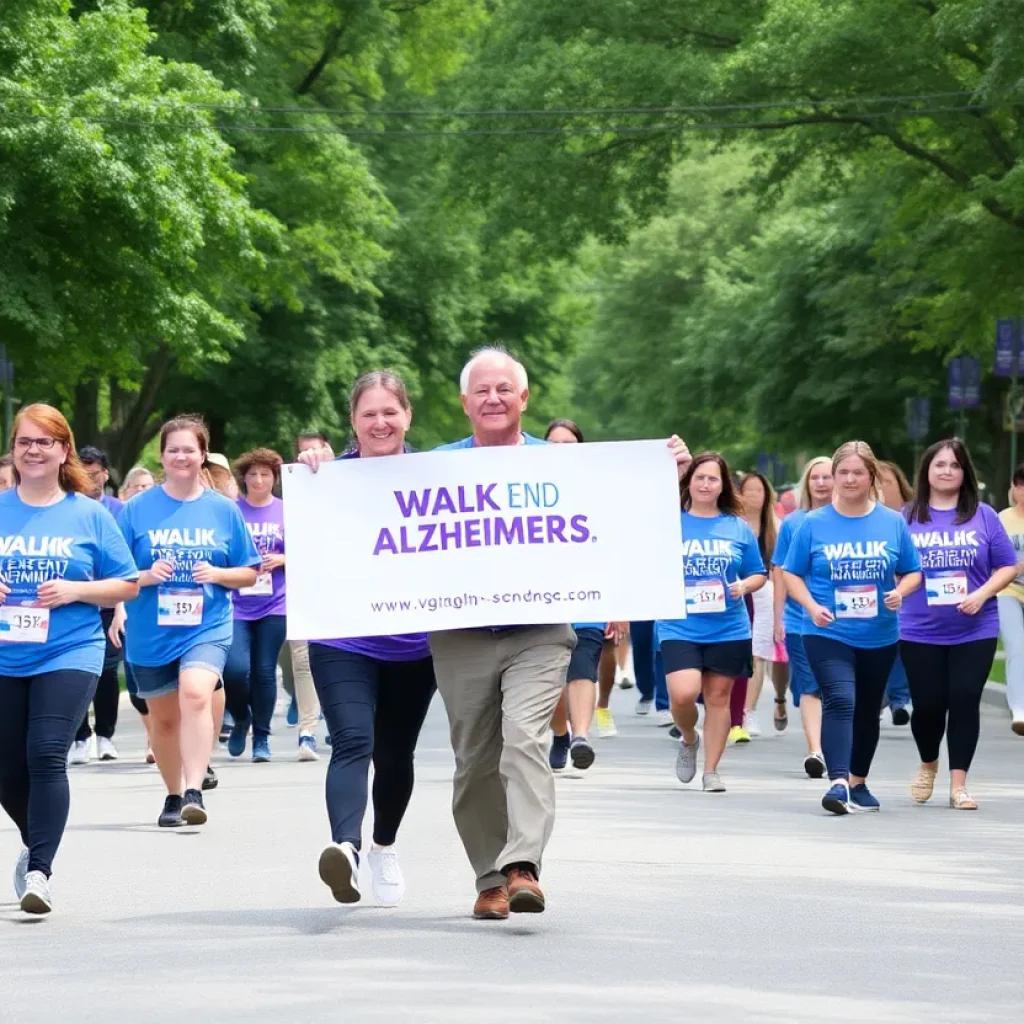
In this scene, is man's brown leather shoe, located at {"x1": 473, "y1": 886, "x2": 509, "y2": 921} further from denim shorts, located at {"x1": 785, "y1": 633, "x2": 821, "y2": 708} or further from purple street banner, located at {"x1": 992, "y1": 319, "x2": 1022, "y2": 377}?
purple street banner, located at {"x1": 992, "y1": 319, "x2": 1022, "y2": 377}

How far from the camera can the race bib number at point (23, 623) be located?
28.0 feet

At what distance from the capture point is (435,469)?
28.1 ft

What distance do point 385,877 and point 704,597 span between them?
493 cm

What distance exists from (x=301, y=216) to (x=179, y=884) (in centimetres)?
3049

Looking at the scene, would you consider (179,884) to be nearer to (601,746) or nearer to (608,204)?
(601,746)

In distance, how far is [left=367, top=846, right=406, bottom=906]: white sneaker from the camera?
340 inches

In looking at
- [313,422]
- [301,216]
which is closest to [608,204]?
[301,216]

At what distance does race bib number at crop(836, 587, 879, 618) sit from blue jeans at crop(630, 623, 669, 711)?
22.5 feet

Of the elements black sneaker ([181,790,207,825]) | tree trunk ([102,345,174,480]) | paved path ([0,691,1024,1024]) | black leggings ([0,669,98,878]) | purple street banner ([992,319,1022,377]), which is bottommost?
paved path ([0,691,1024,1024])

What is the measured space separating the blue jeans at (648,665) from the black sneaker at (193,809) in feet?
26.0

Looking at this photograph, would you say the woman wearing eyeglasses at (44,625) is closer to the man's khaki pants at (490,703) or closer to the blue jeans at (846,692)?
the man's khaki pants at (490,703)

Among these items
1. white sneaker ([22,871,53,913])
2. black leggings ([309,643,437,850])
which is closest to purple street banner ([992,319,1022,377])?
black leggings ([309,643,437,850])

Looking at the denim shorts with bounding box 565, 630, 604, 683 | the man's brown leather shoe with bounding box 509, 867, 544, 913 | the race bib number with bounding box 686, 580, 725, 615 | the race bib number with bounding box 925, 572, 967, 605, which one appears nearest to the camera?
the man's brown leather shoe with bounding box 509, 867, 544, 913

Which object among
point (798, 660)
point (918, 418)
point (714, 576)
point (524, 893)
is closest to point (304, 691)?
point (798, 660)
